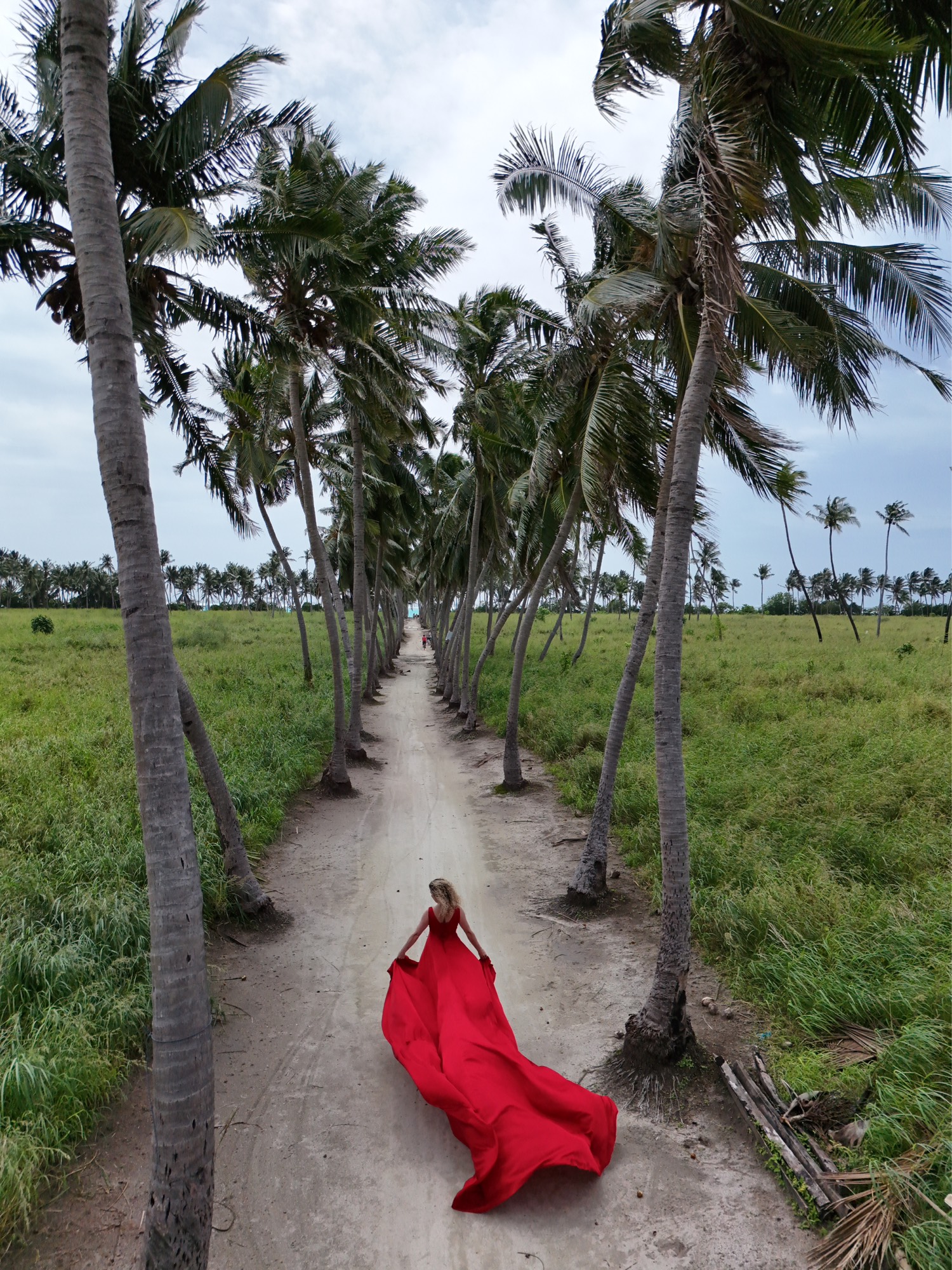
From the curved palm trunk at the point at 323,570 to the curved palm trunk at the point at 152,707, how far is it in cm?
806

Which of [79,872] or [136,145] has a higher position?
[136,145]

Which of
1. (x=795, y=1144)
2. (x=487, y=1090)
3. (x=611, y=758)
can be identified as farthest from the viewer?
(x=611, y=758)

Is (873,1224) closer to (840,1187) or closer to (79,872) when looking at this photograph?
(840,1187)

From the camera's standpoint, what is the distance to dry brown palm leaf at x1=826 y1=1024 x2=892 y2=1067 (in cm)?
462

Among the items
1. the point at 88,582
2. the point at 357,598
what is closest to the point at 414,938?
the point at 357,598

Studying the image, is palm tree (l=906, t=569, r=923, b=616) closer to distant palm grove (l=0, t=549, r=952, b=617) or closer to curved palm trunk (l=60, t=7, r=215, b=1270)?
distant palm grove (l=0, t=549, r=952, b=617)

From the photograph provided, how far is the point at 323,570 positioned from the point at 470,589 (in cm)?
692

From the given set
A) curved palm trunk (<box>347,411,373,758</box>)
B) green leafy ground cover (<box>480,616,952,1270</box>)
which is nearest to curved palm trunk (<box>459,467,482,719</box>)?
green leafy ground cover (<box>480,616,952,1270</box>)

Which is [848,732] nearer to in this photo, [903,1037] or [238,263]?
[903,1037]

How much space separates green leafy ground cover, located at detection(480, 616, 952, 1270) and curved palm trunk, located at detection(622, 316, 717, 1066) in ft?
2.74

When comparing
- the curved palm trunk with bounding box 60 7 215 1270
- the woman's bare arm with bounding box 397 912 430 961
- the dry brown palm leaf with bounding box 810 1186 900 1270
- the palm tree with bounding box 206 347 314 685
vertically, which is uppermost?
the palm tree with bounding box 206 347 314 685

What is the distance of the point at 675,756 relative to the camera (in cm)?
532

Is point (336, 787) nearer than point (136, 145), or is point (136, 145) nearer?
point (136, 145)

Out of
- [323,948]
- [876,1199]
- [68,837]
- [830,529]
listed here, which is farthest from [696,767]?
[830,529]
